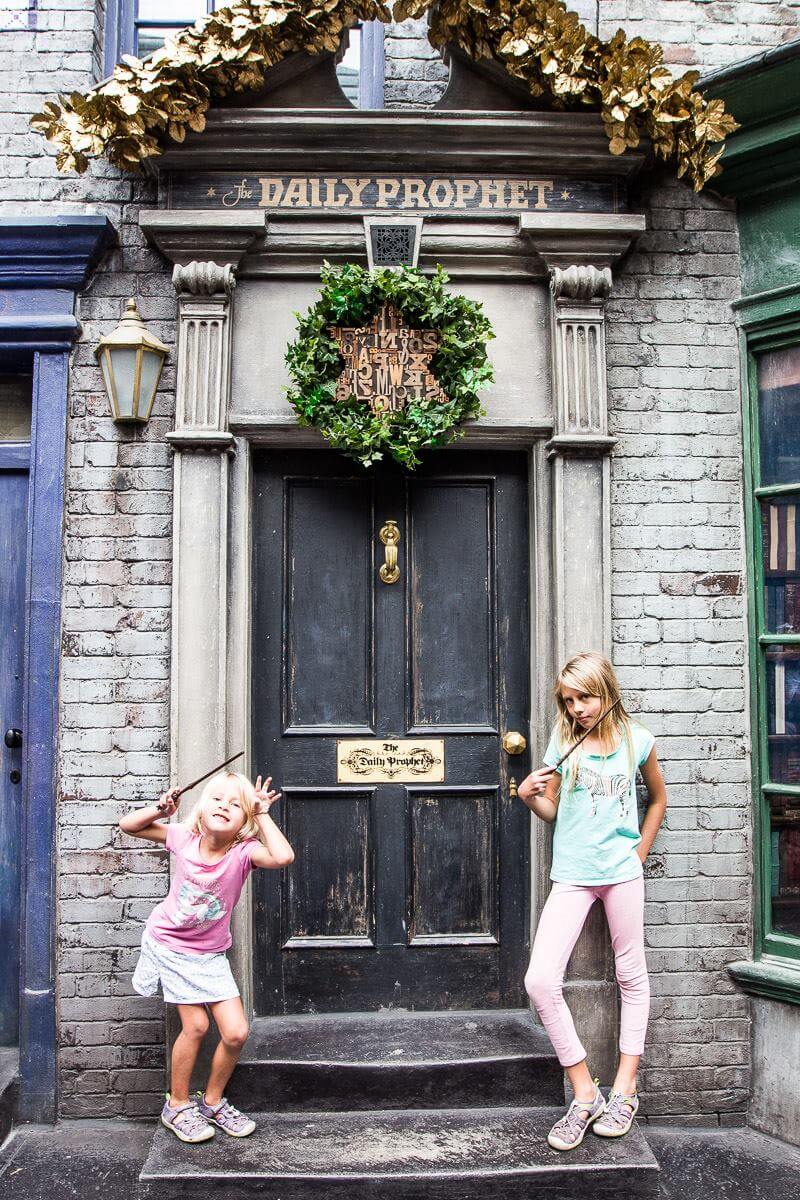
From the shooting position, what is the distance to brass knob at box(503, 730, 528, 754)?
3.87m

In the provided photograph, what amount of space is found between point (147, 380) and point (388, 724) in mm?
1749

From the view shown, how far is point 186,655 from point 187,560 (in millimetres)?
383

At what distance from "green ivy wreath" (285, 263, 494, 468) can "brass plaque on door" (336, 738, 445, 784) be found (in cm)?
119

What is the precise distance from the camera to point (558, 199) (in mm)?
3838

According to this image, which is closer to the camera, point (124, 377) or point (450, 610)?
point (124, 377)

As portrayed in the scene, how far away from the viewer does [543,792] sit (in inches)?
135

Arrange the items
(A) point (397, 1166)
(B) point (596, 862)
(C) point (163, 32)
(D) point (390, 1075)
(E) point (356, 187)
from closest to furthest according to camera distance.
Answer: (A) point (397, 1166)
(B) point (596, 862)
(D) point (390, 1075)
(E) point (356, 187)
(C) point (163, 32)

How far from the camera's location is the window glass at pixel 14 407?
13.3 ft

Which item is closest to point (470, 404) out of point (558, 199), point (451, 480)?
point (451, 480)

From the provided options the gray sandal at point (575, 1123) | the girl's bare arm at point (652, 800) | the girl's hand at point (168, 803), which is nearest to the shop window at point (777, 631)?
the girl's bare arm at point (652, 800)

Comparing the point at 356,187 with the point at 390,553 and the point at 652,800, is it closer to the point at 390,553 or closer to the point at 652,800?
the point at 390,553

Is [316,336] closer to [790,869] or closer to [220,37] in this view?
[220,37]

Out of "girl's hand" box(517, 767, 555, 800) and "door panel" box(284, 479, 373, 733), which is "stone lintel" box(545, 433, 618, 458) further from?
"girl's hand" box(517, 767, 555, 800)

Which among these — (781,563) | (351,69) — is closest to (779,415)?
(781,563)
